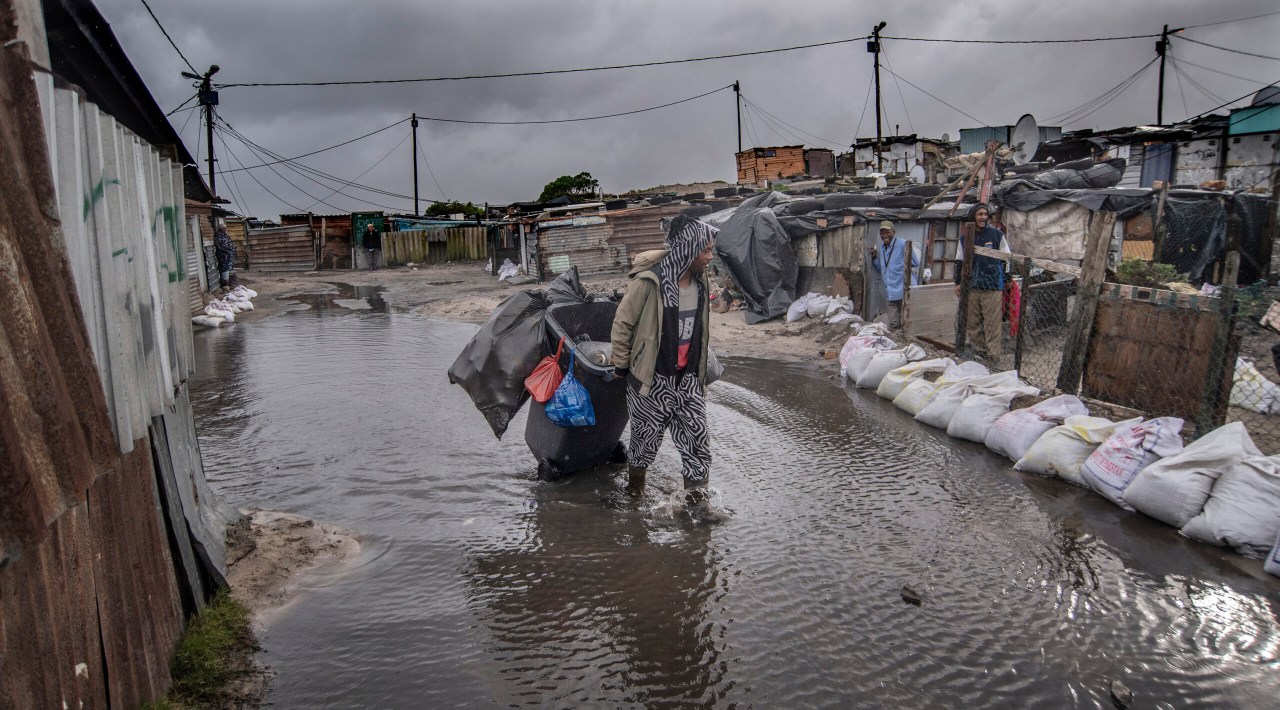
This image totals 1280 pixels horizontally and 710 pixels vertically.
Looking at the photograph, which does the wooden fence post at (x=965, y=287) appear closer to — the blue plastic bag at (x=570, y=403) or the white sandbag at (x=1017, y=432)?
the white sandbag at (x=1017, y=432)

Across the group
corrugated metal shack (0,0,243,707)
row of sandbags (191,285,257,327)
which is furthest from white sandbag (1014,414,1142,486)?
row of sandbags (191,285,257,327)

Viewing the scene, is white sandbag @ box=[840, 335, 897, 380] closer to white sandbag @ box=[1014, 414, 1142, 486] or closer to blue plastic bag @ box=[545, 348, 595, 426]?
white sandbag @ box=[1014, 414, 1142, 486]

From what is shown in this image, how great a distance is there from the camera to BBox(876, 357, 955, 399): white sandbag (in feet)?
24.8

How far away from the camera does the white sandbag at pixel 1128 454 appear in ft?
15.8

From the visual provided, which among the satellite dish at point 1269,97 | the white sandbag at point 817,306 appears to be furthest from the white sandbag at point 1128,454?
the satellite dish at point 1269,97

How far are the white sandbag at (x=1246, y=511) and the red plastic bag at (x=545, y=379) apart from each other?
3.72 meters

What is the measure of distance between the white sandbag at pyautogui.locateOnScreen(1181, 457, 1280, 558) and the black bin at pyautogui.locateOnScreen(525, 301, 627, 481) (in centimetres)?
339

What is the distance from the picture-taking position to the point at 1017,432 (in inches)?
229

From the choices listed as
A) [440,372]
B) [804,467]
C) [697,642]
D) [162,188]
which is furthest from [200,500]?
[440,372]

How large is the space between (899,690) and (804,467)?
9.23 ft

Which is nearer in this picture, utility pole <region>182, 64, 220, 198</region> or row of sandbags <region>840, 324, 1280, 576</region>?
row of sandbags <region>840, 324, 1280, 576</region>

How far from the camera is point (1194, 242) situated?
503 inches

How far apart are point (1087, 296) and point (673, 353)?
12.5ft

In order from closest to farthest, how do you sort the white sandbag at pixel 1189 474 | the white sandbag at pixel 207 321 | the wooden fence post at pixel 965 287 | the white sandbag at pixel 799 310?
the white sandbag at pixel 1189 474 < the wooden fence post at pixel 965 287 < the white sandbag at pixel 799 310 < the white sandbag at pixel 207 321
